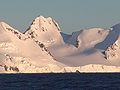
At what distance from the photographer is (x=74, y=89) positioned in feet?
419

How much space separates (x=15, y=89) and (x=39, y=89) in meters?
4.70

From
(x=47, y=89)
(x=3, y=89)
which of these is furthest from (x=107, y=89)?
(x=3, y=89)

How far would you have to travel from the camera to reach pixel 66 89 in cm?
12862

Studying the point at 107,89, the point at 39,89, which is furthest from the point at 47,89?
the point at 107,89

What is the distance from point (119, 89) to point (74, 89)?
9.67m

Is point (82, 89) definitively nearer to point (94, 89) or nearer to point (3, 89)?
point (94, 89)

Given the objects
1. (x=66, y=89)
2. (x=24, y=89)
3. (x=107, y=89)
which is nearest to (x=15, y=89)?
(x=24, y=89)

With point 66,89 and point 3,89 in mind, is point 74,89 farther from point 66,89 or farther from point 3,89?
point 3,89

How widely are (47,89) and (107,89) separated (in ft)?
38.0

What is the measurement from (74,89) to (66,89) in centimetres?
177

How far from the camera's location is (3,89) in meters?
127

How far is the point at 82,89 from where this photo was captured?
127 metres

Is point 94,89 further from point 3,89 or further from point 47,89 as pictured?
point 3,89

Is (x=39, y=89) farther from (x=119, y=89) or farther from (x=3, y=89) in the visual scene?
(x=119, y=89)
